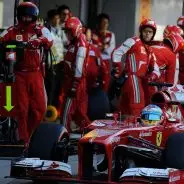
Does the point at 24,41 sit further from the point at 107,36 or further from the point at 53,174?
the point at 107,36

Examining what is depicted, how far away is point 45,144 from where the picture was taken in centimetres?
841

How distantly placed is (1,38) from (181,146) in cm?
389

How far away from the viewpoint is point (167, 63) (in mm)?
12570

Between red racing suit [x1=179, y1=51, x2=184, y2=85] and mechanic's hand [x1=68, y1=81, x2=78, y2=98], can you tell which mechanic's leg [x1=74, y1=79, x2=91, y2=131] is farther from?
red racing suit [x1=179, y1=51, x2=184, y2=85]

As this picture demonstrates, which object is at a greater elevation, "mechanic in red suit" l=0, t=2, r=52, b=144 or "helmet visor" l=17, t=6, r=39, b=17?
"helmet visor" l=17, t=6, r=39, b=17

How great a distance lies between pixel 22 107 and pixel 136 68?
6.61 ft

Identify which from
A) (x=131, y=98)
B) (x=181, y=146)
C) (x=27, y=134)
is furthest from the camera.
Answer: (x=131, y=98)

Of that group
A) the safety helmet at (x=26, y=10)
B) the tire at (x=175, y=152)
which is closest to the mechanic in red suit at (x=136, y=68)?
the safety helmet at (x=26, y=10)

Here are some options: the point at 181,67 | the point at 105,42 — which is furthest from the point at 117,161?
the point at 105,42

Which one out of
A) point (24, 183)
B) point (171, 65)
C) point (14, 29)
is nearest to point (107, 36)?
point (171, 65)

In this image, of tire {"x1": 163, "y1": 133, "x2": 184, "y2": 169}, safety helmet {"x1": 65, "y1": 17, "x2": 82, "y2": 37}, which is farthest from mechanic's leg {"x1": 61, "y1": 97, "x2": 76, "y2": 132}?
tire {"x1": 163, "y1": 133, "x2": 184, "y2": 169}

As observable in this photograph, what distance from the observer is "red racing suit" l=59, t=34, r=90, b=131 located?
12242mm

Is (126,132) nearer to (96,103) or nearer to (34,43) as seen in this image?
(34,43)

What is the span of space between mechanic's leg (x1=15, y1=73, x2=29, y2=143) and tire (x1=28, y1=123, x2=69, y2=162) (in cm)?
239
